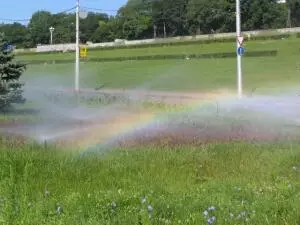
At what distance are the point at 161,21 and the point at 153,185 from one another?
136801mm

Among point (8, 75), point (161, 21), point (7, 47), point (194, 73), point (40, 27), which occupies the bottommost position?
point (8, 75)

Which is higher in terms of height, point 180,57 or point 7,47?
point 180,57

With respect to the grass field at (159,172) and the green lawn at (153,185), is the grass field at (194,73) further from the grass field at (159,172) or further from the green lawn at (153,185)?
the green lawn at (153,185)

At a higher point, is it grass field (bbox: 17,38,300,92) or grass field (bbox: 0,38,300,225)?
grass field (bbox: 17,38,300,92)

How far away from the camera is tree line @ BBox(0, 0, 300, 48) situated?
4716 inches

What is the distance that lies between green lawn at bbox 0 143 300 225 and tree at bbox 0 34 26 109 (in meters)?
10.8

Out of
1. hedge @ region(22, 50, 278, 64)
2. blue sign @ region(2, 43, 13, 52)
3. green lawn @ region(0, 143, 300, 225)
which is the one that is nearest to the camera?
green lawn @ region(0, 143, 300, 225)

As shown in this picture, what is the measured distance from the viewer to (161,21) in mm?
143250

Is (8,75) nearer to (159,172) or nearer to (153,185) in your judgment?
(159,172)

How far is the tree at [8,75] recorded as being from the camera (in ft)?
72.8

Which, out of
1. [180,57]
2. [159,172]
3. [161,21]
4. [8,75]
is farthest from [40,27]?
[159,172]

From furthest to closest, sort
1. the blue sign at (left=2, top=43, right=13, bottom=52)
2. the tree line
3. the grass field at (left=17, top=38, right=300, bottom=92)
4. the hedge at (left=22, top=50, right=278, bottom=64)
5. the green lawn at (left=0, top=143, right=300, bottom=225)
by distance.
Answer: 1. the tree line
2. the hedge at (left=22, top=50, right=278, bottom=64)
3. the grass field at (left=17, top=38, right=300, bottom=92)
4. the blue sign at (left=2, top=43, right=13, bottom=52)
5. the green lawn at (left=0, top=143, right=300, bottom=225)

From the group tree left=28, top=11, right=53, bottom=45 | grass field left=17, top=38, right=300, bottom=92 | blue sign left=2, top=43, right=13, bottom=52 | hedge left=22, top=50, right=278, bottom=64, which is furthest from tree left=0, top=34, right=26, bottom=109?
tree left=28, top=11, right=53, bottom=45

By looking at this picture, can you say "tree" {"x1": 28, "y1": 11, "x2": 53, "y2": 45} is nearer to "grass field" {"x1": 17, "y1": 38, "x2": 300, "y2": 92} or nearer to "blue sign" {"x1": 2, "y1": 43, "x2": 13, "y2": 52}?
"grass field" {"x1": 17, "y1": 38, "x2": 300, "y2": 92}
